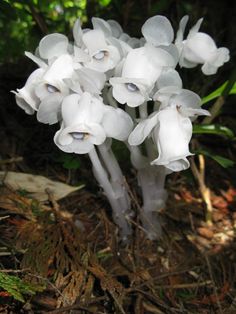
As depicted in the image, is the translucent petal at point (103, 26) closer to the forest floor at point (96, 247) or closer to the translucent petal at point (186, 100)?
the translucent petal at point (186, 100)

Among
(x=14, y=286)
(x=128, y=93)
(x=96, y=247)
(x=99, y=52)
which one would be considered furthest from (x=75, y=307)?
(x=99, y=52)

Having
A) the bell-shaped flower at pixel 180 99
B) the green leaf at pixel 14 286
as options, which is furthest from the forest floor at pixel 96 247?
the bell-shaped flower at pixel 180 99

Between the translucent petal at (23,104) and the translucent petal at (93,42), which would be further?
the translucent petal at (23,104)

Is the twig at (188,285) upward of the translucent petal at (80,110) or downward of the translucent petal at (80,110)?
downward

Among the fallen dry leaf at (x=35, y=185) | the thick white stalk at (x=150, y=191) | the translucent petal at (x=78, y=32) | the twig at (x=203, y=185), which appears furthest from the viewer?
the twig at (x=203, y=185)

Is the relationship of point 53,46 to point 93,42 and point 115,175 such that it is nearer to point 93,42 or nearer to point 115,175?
point 93,42

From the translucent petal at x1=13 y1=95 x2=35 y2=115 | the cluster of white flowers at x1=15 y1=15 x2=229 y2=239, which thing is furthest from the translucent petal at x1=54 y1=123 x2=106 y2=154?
the translucent petal at x1=13 y1=95 x2=35 y2=115

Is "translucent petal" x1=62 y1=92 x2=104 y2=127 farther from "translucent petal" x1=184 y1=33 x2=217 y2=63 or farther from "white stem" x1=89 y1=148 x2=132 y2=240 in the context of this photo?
"translucent petal" x1=184 y1=33 x2=217 y2=63
